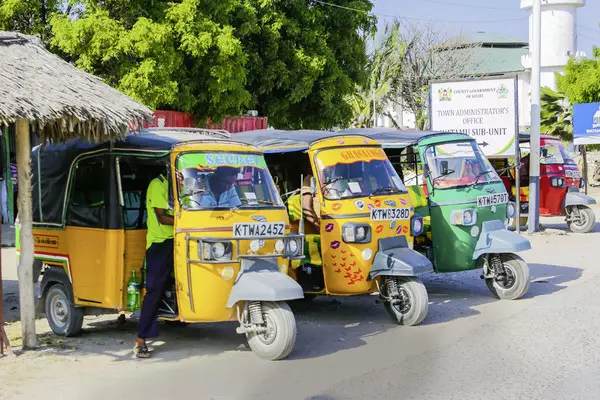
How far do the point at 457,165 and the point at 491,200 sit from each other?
26.3 inches

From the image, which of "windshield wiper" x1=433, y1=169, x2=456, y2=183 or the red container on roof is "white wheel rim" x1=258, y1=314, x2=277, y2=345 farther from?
the red container on roof

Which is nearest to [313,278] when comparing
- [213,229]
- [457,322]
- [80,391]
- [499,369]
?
[457,322]

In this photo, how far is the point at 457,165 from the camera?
11281mm

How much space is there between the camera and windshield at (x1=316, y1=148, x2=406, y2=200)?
31.6 ft

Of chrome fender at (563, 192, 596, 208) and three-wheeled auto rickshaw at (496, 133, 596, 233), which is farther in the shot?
three-wheeled auto rickshaw at (496, 133, 596, 233)

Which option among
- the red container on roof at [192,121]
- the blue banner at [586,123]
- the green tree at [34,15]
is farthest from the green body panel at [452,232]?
the blue banner at [586,123]

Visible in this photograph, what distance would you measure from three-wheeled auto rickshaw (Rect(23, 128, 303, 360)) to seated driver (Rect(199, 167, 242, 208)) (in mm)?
23

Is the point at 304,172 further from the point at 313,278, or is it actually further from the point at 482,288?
the point at 482,288

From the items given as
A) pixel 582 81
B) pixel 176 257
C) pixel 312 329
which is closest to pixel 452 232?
pixel 312 329

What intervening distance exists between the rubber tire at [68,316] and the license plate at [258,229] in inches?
86.4

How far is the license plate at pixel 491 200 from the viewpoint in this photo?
11.1m

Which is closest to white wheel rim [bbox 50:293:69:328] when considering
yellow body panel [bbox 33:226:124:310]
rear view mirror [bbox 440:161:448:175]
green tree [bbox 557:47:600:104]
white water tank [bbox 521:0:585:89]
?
yellow body panel [bbox 33:226:124:310]

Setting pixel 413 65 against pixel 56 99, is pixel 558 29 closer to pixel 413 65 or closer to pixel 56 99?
pixel 413 65

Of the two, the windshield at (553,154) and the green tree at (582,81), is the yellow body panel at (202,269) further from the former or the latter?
the green tree at (582,81)
